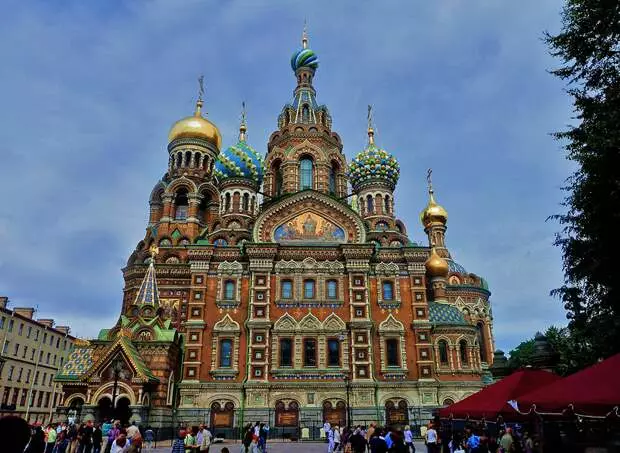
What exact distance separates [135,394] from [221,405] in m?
4.82

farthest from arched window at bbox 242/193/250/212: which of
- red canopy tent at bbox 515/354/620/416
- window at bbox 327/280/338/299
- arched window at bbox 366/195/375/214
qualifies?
red canopy tent at bbox 515/354/620/416

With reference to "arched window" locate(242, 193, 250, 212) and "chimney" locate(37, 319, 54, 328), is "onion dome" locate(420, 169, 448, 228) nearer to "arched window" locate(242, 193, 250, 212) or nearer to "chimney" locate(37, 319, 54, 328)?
"arched window" locate(242, 193, 250, 212)

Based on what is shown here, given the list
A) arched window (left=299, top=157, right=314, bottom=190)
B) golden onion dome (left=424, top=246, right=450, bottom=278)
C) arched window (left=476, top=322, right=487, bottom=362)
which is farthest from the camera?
arched window (left=476, top=322, right=487, bottom=362)

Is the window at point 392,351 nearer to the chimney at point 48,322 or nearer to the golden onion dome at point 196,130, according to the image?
the golden onion dome at point 196,130

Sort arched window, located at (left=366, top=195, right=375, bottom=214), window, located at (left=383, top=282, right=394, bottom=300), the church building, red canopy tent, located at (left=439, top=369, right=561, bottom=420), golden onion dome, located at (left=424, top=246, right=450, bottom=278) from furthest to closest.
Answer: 1. golden onion dome, located at (left=424, top=246, right=450, bottom=278)
2. arched window, located at (left=366, top=195, right=375, bottom=214)
3. window, located at (left=383, top=282, right=394, bottom=300)
4. the church building
5. red canopy tent, located at (left=439, top=369, right=561, bottom=420)

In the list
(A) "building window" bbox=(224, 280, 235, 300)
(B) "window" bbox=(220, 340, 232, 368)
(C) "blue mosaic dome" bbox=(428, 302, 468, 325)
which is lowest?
(B) "window" bbox=(220, 340, 232, 368)

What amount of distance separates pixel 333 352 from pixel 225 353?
6472 millimetres

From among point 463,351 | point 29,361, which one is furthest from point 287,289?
point 29,361

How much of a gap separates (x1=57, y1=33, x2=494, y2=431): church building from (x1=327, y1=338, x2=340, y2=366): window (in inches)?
2.4

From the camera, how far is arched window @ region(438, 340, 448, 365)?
1211 inches

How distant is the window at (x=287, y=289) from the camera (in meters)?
30.3

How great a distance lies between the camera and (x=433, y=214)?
4916 cm

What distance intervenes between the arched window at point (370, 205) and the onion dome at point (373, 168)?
150 cm

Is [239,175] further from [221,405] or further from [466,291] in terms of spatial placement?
[466,291]
